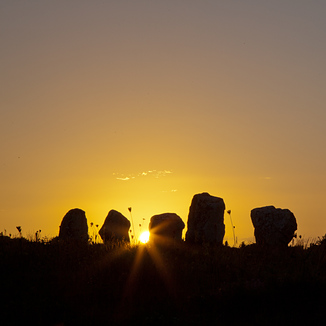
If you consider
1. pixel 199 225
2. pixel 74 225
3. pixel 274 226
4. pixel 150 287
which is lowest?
pixel 150 287

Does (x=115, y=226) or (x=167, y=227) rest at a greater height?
(x=115, y=226)

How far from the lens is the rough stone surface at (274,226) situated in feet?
76.0

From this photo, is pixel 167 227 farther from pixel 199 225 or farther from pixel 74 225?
pixel 74 225

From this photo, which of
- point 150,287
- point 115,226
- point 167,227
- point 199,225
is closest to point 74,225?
point 115,226

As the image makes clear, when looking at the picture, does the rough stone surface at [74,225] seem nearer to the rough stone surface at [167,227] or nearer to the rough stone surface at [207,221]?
the rough stone surface at [167,227]

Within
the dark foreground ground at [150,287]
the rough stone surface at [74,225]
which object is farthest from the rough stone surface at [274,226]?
the rough stone surface at [74,225]

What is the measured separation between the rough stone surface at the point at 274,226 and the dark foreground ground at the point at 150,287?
4.94 m

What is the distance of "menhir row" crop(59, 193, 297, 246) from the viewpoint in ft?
76.5

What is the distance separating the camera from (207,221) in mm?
24625

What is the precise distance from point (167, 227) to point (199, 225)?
5.72 ft

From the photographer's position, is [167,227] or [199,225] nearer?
[199,225]

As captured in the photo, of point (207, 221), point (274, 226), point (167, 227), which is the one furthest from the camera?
point (167, 227)

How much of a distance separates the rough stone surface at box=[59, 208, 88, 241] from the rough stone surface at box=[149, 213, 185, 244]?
12.0 feet

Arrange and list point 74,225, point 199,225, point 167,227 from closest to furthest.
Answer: point 199,225 < point 167,227 < point 74,225
